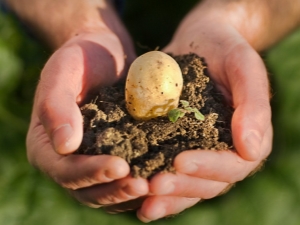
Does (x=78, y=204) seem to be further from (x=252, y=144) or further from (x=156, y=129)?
(x=252, y=144)

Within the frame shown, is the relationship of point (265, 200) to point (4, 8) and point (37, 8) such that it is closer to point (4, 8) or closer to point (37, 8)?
point (37, 8)

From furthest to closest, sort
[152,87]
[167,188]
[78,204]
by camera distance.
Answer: [78,204] → [152,87] → [167,188]

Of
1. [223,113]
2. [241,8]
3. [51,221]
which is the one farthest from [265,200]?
[241,8]

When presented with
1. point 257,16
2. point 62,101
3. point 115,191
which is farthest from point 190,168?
point 257,16

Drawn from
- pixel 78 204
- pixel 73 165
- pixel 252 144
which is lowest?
pixel 78 204

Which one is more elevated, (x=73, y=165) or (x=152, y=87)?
(x=152, y=87)

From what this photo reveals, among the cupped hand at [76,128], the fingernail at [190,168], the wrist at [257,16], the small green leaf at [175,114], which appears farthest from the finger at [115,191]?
the wrist at [257,16]

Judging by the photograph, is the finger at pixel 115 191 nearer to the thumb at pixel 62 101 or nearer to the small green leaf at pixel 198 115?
the thumb at pixel 62 101
